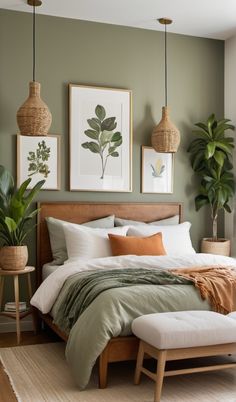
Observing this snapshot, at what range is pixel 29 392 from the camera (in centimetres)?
329

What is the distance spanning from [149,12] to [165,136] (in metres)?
1.19

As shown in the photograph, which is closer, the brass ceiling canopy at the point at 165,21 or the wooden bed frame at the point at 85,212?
the wooden bed frame at the point at 85,212

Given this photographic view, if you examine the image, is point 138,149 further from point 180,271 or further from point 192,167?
point 180,271

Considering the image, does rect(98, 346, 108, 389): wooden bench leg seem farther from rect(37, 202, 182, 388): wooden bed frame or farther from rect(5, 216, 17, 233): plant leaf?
rect(5, 216, 17, 233): plant leaf

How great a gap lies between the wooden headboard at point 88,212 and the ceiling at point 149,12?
6.01 feet

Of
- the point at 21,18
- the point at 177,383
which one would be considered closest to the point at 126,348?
the point at 177,383

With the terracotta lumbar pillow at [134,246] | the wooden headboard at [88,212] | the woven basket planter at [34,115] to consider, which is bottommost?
the terracotta lumbar pillow at [134,246]

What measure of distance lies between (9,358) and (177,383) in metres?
1.34

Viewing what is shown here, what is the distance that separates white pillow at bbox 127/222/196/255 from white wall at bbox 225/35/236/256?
2.14 feet

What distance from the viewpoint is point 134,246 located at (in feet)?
15.6

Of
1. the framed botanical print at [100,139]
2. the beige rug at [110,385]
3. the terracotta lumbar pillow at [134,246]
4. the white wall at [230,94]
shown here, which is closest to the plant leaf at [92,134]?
the framed botanical print at [100,139]

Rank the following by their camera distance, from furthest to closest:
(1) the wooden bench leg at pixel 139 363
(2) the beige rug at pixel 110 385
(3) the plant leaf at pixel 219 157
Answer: (3) the plant leaf at pixel 219 157
(1) the wooden bench leg at pixel 139 363
(2) the beige rug at pixel 110 385

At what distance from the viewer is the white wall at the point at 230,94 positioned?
5777 mm

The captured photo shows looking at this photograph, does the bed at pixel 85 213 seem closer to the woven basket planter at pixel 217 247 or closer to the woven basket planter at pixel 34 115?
the woven basket planter at pixel 217 247
